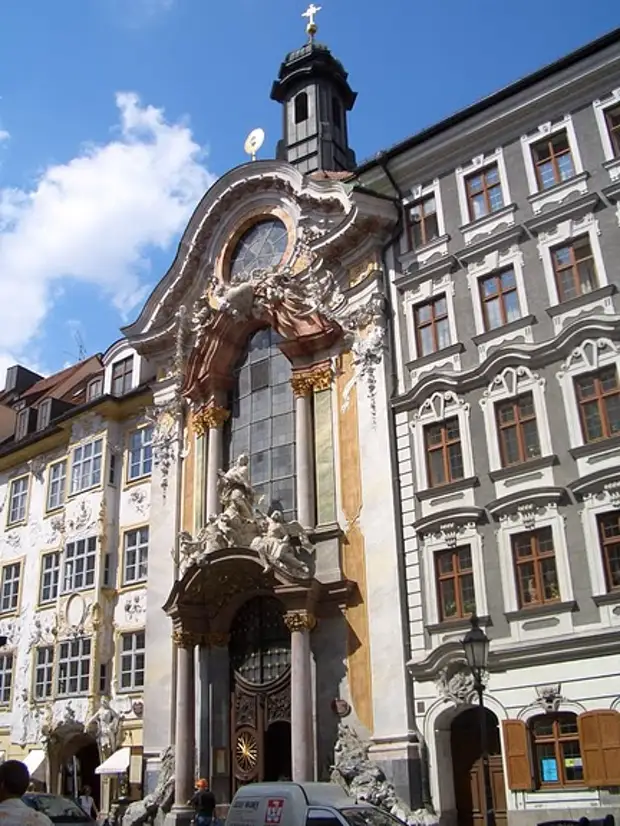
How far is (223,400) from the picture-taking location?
29.6m

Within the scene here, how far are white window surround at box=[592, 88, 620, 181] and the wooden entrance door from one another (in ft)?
43.9

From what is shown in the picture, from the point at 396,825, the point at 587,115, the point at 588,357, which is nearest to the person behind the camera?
the point at 396,825

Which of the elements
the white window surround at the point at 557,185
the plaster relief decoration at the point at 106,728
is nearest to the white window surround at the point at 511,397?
the white window surround at the point at 557,185

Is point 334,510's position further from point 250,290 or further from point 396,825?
point 396,825

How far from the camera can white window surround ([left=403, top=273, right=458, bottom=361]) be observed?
23.4 metres

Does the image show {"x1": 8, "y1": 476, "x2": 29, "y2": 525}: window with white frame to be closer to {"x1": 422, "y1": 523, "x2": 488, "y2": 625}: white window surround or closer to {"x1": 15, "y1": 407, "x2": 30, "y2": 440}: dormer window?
{"x1": 15, "y1": 407, "x2": 30, "y2": 440}: dormer window

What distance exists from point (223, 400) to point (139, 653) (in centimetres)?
912

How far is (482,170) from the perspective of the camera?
953 inches

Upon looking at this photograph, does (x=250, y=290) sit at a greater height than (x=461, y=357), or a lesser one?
greater

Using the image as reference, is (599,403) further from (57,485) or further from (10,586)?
(10,586)

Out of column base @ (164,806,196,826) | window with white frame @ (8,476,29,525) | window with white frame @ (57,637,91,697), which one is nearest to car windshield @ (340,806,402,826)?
column base @ (164,806,196,826)

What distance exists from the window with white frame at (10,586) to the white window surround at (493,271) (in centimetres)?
2245

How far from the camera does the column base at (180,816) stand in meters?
24.1

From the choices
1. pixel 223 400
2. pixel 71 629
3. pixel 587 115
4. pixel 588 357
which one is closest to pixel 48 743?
pixel 71 629
